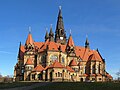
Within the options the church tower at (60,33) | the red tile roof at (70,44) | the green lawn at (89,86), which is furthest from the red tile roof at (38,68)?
the green lawn at (89,86)

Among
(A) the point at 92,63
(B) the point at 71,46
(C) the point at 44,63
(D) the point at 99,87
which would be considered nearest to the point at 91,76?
(A) the point at 92,63

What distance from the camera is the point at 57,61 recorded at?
296ft

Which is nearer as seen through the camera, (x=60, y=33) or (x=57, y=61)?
(x=57, y=61)

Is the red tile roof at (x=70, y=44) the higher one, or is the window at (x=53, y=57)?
the red tile roof at (x=70, y=44)

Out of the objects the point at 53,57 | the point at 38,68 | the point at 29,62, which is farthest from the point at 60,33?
the point at 38,68

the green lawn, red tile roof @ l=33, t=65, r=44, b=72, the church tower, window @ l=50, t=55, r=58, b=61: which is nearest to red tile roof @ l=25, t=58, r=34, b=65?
red tile roof @ l=33, t=65, r=44, b=72

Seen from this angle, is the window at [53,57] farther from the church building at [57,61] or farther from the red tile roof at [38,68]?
the red tile roof at [38,68]

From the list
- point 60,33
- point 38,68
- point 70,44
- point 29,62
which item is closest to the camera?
point 38,68

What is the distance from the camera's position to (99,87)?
49.3 meters

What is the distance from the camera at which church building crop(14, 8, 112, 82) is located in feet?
284

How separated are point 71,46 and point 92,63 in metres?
14.1

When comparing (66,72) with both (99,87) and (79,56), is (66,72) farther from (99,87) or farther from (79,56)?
(99,87)

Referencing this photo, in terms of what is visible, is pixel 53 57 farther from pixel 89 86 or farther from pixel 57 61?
pixel 89 86

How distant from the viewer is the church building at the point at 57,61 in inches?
3406
